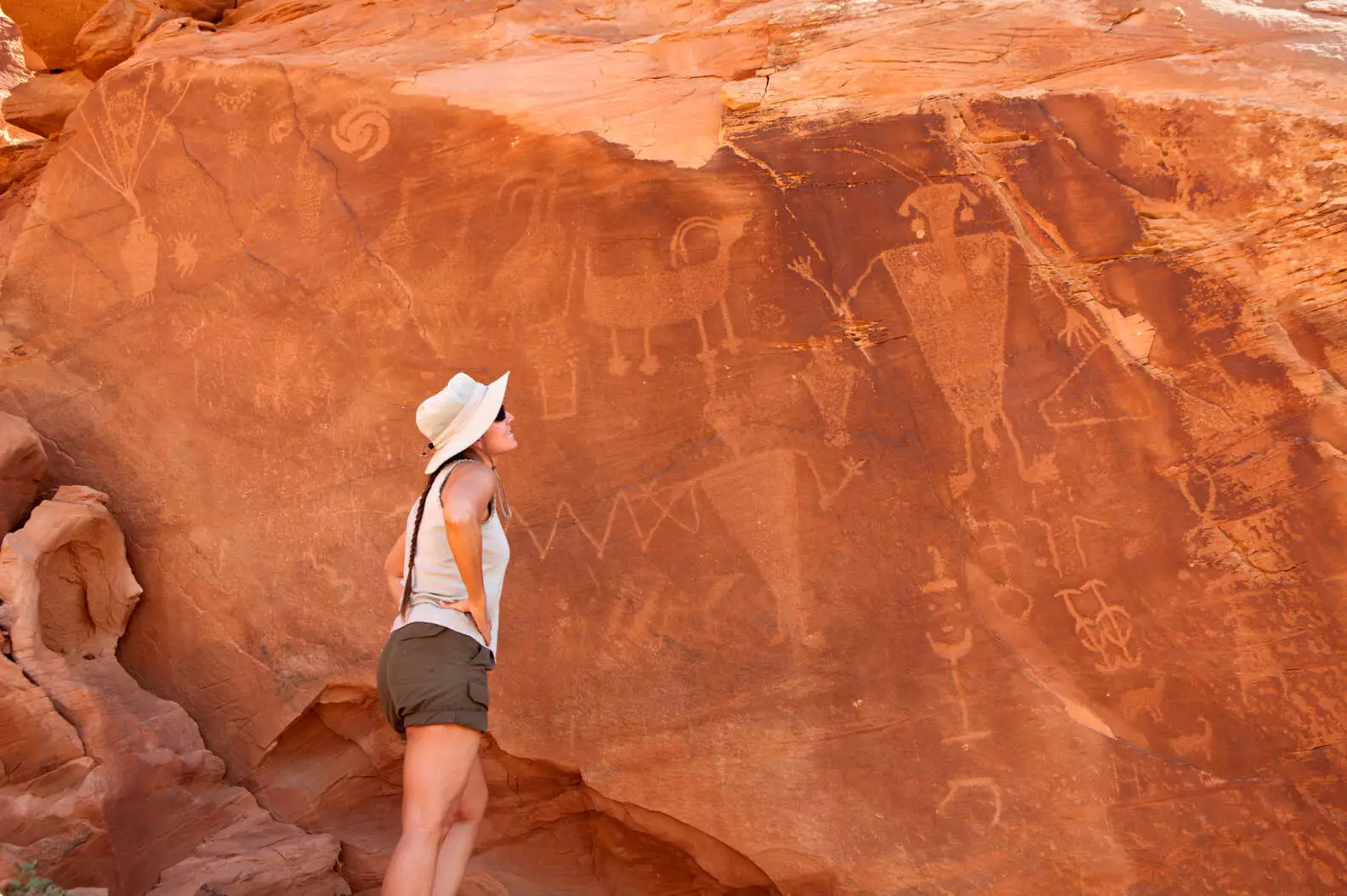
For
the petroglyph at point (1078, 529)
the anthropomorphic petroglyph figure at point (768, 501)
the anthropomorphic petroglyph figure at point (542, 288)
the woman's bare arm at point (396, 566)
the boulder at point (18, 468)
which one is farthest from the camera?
the anthropomorphic petroglyph figure at point (542, 288)

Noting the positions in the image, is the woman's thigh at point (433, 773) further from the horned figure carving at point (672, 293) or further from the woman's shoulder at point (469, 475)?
the horned figure carving at point (672, 293)

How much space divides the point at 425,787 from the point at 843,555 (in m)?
1.60

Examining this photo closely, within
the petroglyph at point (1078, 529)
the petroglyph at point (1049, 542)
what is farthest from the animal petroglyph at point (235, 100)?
the petroglyph at point (1078, 529)

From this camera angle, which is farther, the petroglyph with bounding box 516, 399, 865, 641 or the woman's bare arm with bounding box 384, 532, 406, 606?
the petroglyph with bounding box 516, 399, 865, 641

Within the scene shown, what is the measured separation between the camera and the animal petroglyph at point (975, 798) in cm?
301

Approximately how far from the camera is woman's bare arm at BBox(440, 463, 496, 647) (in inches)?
84.4

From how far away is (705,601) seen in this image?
3264 millimetres

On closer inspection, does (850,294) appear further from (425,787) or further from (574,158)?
(425,787)

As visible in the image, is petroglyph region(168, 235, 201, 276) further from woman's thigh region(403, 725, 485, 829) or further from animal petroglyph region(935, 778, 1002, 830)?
animal petroglyph region(935, 778, 1002, 830)

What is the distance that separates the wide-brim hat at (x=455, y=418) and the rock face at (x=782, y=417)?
1069 millimetres

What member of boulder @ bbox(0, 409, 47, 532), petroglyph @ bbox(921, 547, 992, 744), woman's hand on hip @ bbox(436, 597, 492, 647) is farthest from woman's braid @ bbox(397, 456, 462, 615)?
boulder @ bbox(0, 409, 47, 532)

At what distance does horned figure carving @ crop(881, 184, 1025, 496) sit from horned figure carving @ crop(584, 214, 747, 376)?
1.83 feet

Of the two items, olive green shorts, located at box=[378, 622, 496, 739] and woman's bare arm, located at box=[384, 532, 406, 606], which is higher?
olive green shorts, located at box=[378, 622, 496, 739]

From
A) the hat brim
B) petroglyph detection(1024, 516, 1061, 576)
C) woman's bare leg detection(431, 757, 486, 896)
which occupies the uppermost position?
the hat brim
